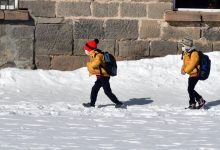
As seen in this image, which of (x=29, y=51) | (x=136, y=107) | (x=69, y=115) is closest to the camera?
(x=69, y=115)

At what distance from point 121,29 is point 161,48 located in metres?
0.78

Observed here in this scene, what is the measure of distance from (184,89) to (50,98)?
2.23 meters

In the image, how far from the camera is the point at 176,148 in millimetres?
6445

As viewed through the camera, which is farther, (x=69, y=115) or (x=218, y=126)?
(x=69, y=115)

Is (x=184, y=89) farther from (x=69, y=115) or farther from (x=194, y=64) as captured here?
(x=69, y=115)

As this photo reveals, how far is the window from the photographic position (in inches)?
447

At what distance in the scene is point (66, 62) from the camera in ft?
36.1

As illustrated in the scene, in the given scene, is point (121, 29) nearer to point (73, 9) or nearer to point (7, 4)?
point (73, 9)

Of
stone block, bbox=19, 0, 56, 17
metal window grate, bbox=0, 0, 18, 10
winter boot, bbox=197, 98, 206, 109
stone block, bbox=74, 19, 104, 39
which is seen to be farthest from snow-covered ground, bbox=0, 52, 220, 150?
metal window grate, bbox=0, 0, 18, 10

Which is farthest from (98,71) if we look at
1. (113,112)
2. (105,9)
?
(105,9)

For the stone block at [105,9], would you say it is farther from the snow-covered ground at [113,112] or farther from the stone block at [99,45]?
the snow-covered ground at [113,112]

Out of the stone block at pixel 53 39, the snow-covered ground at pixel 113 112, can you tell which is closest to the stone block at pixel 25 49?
the stone block at pixel 53 39

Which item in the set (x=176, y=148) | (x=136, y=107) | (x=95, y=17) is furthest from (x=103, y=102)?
(x=176, y=148)

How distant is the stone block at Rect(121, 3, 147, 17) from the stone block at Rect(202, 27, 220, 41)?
111 cm
